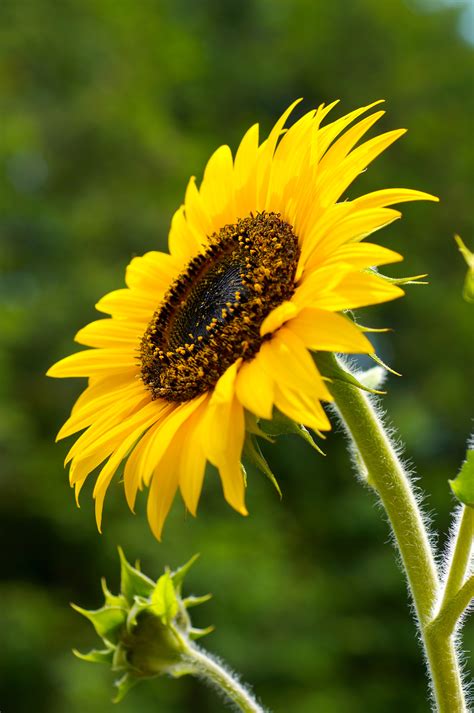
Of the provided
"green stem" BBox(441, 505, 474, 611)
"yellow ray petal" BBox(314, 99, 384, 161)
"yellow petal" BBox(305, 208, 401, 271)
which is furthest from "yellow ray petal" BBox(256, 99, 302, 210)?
"green stem" BBox(441, 505, 474, 611)

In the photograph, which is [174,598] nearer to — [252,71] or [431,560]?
[431,560]

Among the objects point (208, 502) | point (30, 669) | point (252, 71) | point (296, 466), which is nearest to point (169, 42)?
point (252, 71)

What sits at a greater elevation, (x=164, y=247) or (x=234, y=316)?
(x=164, y=247)

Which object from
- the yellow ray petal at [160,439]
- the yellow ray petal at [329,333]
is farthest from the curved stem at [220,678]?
the yellow ray petal at [329,333]

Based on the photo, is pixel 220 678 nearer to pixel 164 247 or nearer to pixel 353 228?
pixel 353 228

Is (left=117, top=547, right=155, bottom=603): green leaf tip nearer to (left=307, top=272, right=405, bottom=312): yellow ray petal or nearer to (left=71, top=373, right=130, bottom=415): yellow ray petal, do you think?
(left=71, top=373, right=130, bottom=415): yellow ray petal

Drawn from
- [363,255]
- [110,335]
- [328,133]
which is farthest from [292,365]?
[110,335]
